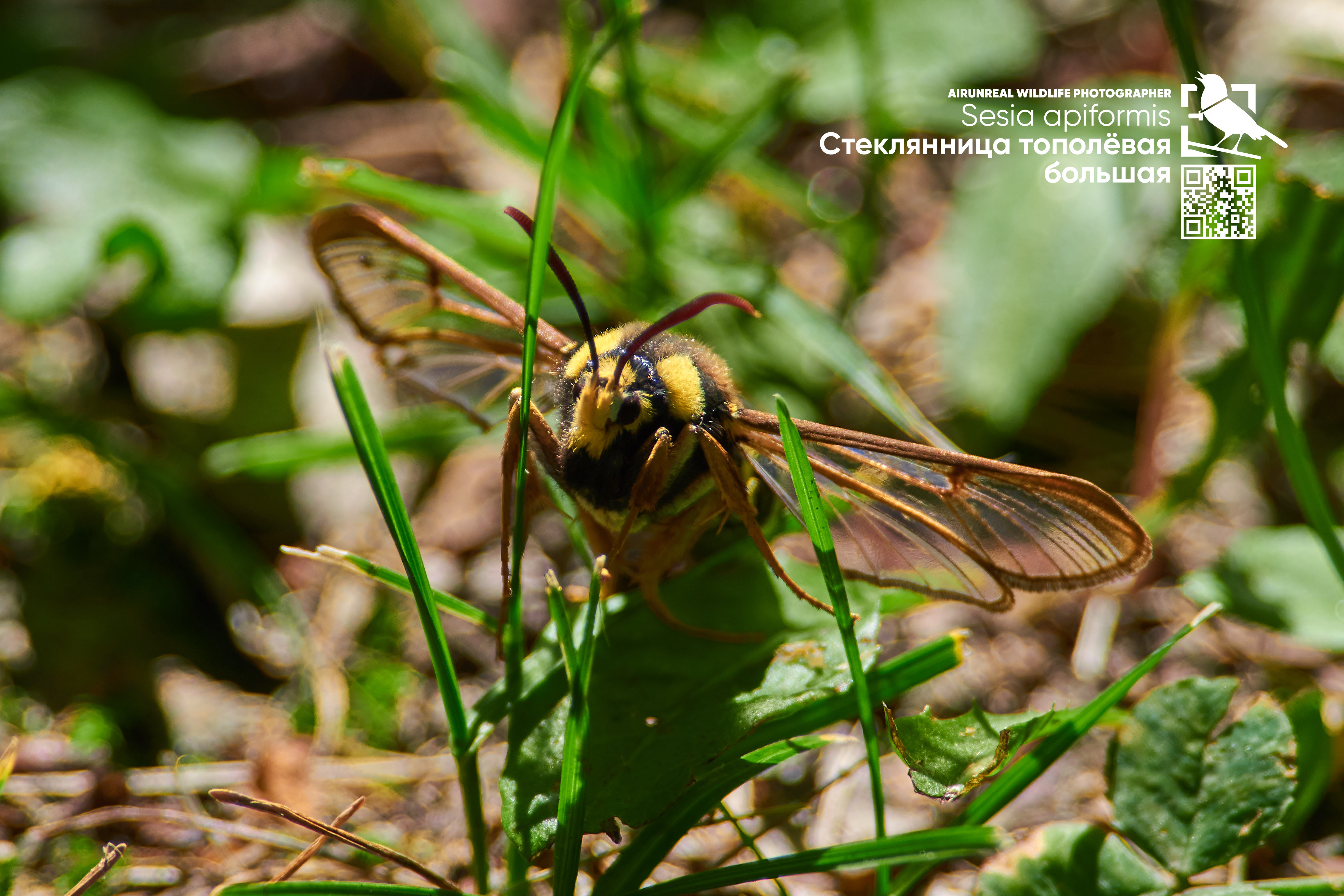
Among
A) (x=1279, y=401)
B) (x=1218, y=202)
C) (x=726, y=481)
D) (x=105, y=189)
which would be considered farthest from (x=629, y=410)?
(x=105, y=189)

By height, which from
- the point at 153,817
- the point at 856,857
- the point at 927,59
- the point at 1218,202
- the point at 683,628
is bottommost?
the point at 153,817

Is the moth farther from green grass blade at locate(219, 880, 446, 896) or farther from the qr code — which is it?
the qr code

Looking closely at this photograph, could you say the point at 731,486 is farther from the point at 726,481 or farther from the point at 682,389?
the point at 682,389

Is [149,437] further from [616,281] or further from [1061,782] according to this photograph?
[1061,782]

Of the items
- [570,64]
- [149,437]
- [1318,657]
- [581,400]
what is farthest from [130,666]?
[1318,657]

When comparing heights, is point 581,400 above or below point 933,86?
below

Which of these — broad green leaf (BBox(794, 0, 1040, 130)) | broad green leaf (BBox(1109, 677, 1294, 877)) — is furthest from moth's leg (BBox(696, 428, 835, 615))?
broad green leaf (BBox(794, 0, 1040, 130))
